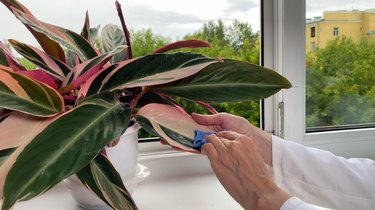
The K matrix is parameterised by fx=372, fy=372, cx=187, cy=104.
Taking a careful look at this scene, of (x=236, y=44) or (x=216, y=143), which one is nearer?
(x=216, y=143)

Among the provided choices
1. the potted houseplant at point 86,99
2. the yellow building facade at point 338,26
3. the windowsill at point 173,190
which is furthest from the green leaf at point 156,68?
the yellow building facade at point 338,26

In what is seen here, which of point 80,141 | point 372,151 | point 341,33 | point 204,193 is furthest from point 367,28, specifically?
point 80,141

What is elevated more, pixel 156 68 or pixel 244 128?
pixel 156 68

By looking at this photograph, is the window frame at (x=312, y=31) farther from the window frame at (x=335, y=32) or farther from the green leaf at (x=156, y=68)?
the green leaf at (x=156, y=68)

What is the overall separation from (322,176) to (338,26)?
1.88 feet

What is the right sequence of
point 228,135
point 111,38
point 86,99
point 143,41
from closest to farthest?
point 86,99 < point 228,135 < point 111,38 < point 143,41

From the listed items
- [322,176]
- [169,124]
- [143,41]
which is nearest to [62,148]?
[169,124]

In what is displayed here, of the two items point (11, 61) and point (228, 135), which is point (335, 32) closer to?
point (228, 135)

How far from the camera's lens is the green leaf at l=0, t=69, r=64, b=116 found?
17.4 inches

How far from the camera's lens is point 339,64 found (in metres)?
1.14

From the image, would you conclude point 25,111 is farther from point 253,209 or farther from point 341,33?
point 341,33

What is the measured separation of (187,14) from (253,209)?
655 mm

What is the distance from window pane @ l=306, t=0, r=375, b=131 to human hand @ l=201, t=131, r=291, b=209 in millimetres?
626

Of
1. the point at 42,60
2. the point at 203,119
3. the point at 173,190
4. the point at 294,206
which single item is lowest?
the point at 173,190
